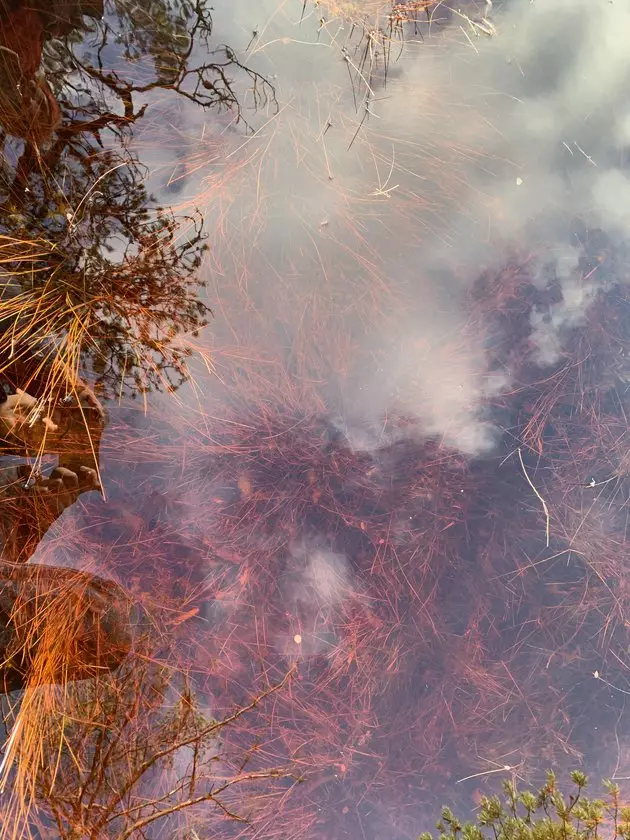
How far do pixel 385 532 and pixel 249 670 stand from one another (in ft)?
4.08

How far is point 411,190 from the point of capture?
3.29 metres

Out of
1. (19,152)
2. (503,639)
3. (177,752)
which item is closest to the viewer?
(19,152)

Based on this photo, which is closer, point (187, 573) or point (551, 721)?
point (187, 573)

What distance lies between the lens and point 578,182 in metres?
3.43

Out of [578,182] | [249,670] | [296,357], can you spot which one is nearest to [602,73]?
[578,182]

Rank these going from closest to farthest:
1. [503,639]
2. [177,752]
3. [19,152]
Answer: [19,152] → [177,752] → [503,639]

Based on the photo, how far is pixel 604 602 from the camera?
3398mm

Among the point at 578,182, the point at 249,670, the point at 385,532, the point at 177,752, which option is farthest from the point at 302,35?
the point at 177,752

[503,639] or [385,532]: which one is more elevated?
[385,532]

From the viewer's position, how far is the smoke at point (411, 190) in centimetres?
314

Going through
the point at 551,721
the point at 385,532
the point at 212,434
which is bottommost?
the point at 551,721

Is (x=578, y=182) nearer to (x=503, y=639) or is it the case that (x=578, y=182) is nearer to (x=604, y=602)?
(x=604, y=602)

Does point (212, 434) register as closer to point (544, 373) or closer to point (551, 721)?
point (544, 373)

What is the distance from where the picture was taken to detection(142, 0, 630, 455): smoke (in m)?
3.14
